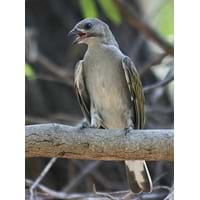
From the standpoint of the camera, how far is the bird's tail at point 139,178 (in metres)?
1.61

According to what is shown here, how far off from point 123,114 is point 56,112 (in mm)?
555

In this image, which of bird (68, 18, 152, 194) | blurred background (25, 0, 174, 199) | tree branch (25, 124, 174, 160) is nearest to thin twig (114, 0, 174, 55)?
blurred background (25, 0, 174, 199)

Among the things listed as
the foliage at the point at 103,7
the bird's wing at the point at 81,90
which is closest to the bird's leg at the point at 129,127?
the bird's wing at the point at 81,90

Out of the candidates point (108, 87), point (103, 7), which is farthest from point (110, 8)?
point (108, 87)

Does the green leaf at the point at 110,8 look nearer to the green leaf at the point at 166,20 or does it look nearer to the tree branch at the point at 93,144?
the green leaf at the point at 166,20

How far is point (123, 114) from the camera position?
1724 millimetres

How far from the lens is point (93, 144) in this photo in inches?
58.4

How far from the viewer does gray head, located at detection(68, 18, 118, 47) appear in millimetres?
1620

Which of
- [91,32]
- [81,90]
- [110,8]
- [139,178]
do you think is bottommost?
[139,178]

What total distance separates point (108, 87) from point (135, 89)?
104mm

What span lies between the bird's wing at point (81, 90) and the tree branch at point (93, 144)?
245 millimetres

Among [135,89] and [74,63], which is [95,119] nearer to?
[135,89]

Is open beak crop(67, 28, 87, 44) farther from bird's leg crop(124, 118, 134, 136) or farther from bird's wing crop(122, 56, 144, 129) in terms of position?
bird's leg crop(124, 118, 134, 136)
